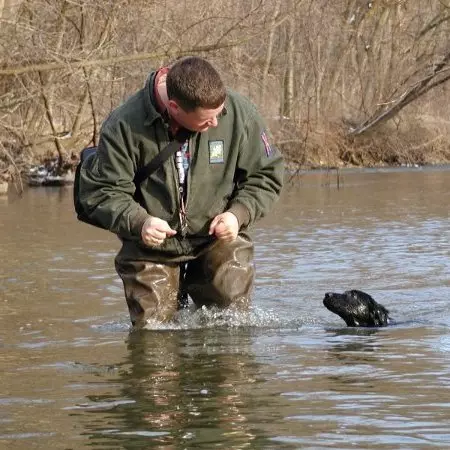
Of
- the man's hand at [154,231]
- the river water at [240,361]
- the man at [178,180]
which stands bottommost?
the river water at [240,361]

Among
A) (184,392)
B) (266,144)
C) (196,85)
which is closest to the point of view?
(184,392)

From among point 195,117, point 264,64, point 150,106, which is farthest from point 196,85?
point 264,64

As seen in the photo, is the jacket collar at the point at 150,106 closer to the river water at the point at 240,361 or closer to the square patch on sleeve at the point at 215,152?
the square patch on sleeve at the point at 215,152

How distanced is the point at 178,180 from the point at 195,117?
0.54 metres

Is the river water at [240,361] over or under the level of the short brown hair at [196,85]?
under

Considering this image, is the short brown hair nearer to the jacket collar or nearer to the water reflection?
the jacket collar

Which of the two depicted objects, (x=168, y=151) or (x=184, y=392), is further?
(x=168, y=151)

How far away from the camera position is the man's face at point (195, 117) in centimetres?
612

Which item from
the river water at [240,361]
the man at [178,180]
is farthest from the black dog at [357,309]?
the man at [178,180]

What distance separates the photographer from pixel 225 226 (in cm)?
652

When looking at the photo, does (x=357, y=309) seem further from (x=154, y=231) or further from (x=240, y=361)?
(x=154, y=231)

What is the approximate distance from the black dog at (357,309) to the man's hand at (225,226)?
1.33 meters

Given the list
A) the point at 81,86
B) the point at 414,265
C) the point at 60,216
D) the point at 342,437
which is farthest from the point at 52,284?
the point at 81,86

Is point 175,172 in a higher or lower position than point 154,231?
higher
